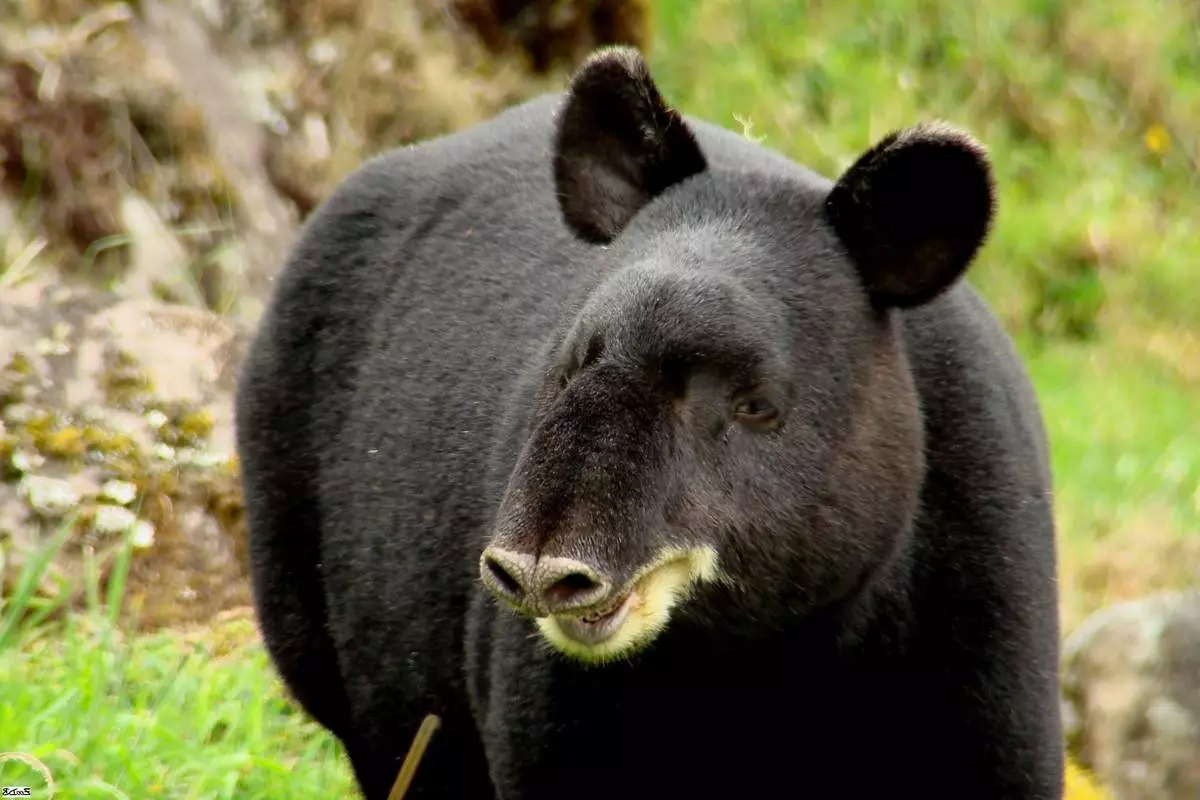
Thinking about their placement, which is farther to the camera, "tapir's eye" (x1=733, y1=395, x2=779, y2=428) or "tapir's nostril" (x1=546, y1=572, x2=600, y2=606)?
"tapir's eye" (x1=733, y1=395, x2=779, y2=428)

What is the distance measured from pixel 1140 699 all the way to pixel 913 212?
10.7 feet

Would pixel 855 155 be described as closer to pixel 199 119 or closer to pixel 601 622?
pixel 199 119

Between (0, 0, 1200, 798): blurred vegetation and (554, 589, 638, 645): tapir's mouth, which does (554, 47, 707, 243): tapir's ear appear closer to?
(554, 589, 638, 645): tapir's mouth

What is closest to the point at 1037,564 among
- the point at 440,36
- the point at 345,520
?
the point at 345,520

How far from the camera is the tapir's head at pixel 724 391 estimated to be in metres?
3.42

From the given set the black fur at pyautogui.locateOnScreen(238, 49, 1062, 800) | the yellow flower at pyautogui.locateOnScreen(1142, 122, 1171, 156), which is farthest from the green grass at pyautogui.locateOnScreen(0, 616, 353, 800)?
the yellow flower at pyautogui.locateOnScreen(1142, 122, 1171, 156)

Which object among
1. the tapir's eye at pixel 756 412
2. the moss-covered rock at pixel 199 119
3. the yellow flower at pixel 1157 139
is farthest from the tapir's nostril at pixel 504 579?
the yellow flower at pixel 1157 139

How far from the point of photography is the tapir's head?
11.2 ft

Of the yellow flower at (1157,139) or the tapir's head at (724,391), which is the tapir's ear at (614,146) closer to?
the tapir's head at (724,391)

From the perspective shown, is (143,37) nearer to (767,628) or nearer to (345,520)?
(345,520)

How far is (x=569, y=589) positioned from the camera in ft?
11.0

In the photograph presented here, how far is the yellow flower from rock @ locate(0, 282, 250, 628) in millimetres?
8235

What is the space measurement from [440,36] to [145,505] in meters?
4.70

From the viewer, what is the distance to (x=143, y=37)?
9398 mm
